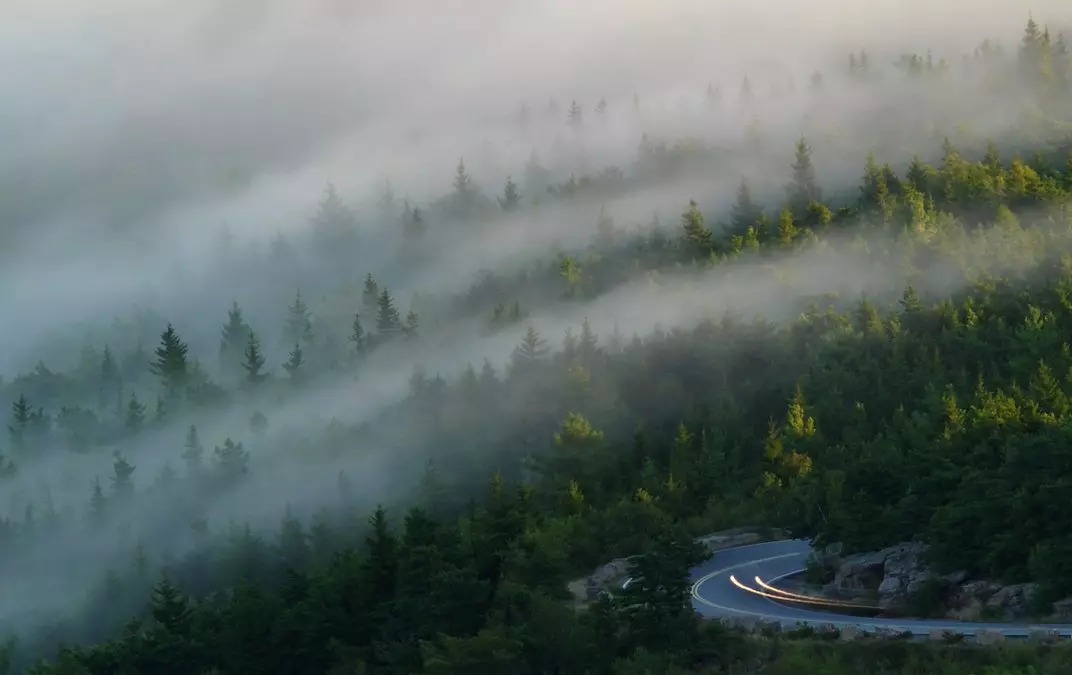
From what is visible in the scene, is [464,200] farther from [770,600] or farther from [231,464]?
[770,600]

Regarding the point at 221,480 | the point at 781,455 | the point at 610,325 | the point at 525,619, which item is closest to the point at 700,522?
the point at 781,455

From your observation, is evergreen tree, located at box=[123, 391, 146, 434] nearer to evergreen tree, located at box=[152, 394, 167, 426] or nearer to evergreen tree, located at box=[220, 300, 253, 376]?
evergreen tree, located at box=[152, 394, 167, 426]

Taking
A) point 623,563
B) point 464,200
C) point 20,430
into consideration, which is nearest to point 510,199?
point 464,200

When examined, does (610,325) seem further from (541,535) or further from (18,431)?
(18,431)

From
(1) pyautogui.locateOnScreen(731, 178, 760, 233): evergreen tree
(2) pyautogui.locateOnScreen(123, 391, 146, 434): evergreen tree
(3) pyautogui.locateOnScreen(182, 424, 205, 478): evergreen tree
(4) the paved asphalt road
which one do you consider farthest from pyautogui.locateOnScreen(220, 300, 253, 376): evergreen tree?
(4) the paved asphalt road

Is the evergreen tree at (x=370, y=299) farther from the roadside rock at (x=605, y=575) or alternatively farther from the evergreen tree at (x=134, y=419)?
the roadside rock at (x=605, y=575)

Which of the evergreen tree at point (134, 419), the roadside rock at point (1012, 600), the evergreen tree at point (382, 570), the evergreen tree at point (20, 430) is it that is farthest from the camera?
the evergreen tree at point (20, 430)

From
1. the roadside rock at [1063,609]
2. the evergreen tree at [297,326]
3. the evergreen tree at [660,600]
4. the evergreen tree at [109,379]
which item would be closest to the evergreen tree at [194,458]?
the evergreen tree at [297,326]
